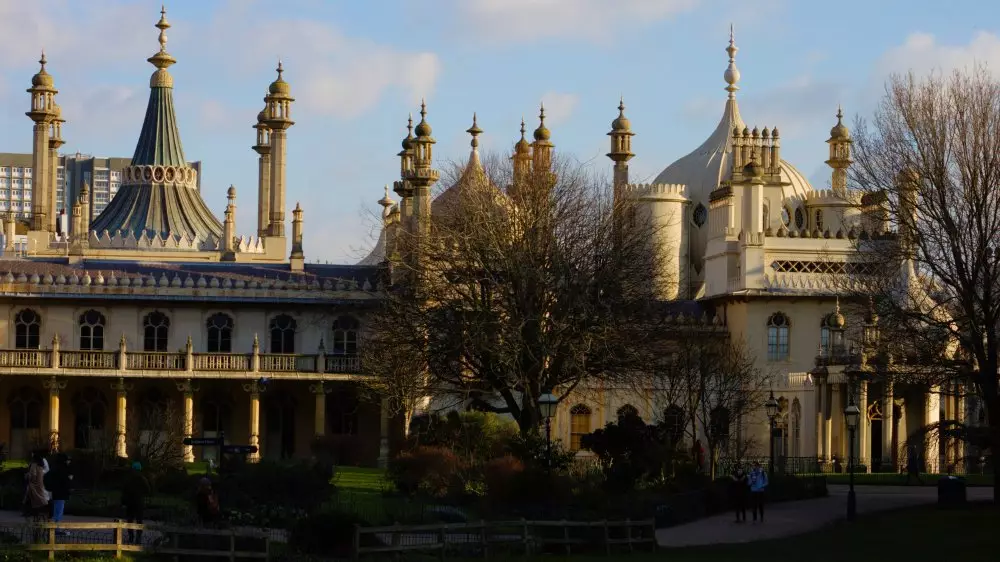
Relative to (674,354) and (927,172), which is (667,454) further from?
(674,354)

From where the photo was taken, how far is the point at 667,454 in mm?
49062

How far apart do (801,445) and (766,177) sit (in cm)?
1326

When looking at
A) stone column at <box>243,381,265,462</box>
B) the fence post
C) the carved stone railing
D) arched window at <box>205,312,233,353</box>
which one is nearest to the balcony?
A: the carved stone railing

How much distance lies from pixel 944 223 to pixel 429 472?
1398 cm

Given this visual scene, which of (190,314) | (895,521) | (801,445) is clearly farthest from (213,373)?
(895,521)

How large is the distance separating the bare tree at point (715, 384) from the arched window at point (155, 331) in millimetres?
17959

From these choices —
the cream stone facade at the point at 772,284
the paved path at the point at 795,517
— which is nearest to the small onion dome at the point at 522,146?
the cream stone facade at the point at 772,284

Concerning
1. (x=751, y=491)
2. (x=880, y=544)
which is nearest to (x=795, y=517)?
(x=751, y=491)

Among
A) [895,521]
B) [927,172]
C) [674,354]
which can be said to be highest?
[927,172]

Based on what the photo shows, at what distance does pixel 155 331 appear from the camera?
70500 mm

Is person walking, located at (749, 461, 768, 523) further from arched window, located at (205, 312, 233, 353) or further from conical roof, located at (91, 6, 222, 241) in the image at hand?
conical roof, located at (91, 6, 222, 241)

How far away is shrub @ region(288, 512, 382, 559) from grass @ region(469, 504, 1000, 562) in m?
2.71

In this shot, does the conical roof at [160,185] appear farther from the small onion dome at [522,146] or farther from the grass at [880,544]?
the grass at [880,544]

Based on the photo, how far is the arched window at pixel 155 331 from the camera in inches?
2771
